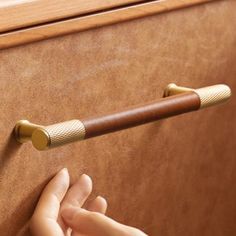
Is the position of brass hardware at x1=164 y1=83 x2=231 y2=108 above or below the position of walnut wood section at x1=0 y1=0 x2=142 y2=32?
below

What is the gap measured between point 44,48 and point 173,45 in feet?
0.45

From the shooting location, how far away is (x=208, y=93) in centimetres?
52

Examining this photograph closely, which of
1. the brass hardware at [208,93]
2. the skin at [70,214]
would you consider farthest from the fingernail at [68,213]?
the brass hardware at [208,93]

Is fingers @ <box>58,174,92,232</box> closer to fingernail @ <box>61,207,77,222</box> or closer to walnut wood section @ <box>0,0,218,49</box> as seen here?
fingernail @ <box>61,207,77,222</box>

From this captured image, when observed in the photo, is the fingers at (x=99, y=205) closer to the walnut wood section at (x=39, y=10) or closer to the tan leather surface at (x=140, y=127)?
the tan leather surface at (x=140, y=127)

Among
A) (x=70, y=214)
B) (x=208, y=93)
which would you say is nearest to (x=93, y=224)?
(x=70, y=214)

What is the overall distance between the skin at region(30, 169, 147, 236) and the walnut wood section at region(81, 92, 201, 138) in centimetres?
6

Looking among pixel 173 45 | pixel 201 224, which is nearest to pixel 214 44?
pixel 173 45

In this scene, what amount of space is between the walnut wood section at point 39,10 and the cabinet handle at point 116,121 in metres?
0.06

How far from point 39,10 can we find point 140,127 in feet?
0.50

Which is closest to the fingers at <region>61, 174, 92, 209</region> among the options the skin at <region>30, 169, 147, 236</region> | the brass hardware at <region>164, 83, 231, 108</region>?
the skin at <region>30, 169, 147, 236</region>

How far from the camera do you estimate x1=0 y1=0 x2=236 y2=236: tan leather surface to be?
46 cm

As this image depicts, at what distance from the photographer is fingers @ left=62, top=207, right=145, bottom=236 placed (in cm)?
46

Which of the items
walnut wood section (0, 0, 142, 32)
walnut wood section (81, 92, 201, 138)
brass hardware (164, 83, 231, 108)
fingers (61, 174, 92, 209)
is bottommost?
fingers (61, 174, 92, 209)
